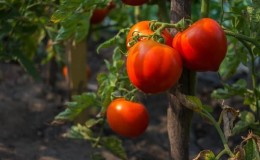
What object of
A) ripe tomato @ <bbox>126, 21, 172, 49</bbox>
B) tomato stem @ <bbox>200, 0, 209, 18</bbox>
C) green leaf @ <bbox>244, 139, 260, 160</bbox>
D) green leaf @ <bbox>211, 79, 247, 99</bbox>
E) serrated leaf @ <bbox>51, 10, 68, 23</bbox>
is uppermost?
tomato stem @ <bbox>200, 0, 209, 18</bbox>

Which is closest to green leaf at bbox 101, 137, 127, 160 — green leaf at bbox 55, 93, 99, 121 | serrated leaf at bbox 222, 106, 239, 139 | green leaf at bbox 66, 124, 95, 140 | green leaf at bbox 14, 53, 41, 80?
green leaf at bbox 66, 124, 95, 140

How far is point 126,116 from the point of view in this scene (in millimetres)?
1362

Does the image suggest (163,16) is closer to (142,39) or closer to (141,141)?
(142,39)

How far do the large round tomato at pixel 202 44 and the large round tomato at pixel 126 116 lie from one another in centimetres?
37

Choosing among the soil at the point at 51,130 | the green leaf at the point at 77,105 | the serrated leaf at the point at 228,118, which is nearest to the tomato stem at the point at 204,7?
the serrated leaf at the point at 228,118

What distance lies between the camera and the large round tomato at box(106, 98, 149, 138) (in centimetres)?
136

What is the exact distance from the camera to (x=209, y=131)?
2305 millimetres

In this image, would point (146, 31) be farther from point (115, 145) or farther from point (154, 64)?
point (115, 145)

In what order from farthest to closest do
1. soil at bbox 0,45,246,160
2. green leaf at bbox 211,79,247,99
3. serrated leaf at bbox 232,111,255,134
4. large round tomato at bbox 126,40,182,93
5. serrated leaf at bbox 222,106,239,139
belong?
soil at bbox 0,45,246,160 < green leaf at bbox 211,79,247,99 < serrated leaf at bbox 232,111,255,134 < serrated leaf at bbox 222,106,239,139 < large round tomato at bbox 126,40,182,93

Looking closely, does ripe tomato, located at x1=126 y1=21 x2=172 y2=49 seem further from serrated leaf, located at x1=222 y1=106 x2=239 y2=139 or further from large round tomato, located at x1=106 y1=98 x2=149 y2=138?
large round tomato, located at x1=106 y1=98 x2=149 y2=138

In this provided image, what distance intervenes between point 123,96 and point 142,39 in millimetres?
364

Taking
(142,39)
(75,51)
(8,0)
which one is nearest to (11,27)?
(8,0)

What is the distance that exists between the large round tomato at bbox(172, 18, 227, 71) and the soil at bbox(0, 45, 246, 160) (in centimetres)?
80

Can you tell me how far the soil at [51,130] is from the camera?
6.48 feet
